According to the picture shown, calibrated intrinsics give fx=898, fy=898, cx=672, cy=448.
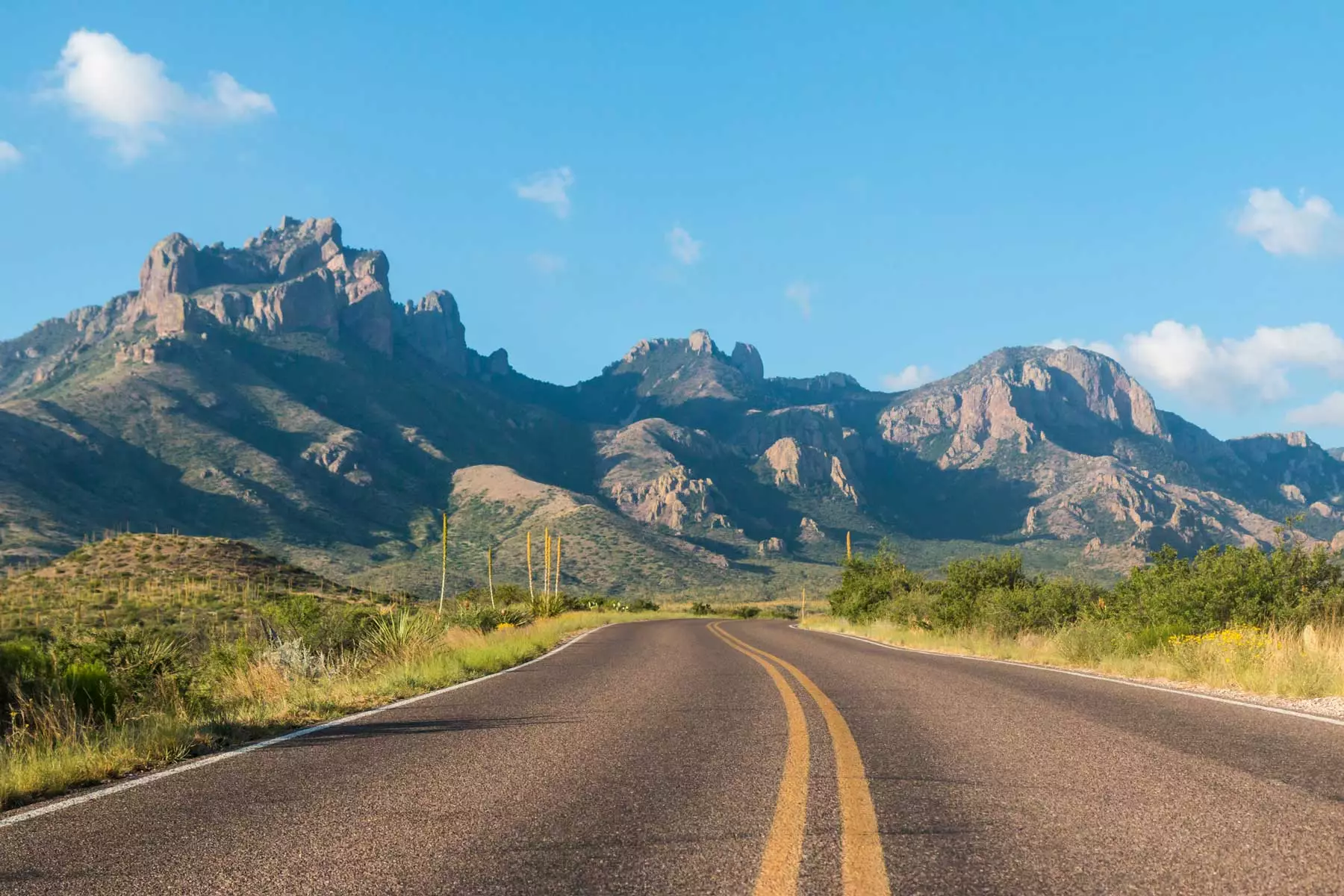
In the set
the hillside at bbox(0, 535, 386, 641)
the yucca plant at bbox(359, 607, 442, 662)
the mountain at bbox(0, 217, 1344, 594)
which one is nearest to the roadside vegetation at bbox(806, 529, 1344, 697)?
the yucca plant at bbox(359, 607, 442, 662)

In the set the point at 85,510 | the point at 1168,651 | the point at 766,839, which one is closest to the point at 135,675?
the point at 766,839

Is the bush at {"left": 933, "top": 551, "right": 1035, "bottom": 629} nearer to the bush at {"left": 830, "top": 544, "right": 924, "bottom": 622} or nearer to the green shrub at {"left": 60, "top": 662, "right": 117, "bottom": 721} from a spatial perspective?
the bush at {"left": 830, "top": 544, "right": 924, "bottom": 622}

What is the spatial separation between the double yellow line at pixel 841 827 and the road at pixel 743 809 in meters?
0.02

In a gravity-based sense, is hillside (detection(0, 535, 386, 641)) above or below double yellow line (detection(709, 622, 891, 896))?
below

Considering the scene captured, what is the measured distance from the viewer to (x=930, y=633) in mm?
26203

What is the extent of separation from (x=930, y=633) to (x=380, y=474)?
149 m

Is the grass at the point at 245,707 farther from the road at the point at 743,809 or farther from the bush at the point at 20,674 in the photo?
the road at the point at 743,809

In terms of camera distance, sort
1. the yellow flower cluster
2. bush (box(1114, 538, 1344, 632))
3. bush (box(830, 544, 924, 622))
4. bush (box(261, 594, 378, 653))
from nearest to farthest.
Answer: the yellow flower cluster < bush (box(1114, 538, 1344, 632)) < bush (box(261, 594, 378, 653)) < bush (box(830, 544, 924, 622))

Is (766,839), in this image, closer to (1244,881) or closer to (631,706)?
(1244,881)

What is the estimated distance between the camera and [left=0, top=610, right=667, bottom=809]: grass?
21.6 feet

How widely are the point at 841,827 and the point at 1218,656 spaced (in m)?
10.2

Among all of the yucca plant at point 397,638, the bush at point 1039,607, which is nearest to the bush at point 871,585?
the bush at point 1039,607

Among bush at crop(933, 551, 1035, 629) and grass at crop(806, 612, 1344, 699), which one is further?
bush at crop(933, 551, 1035, 629)

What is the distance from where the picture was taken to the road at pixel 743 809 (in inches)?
152
